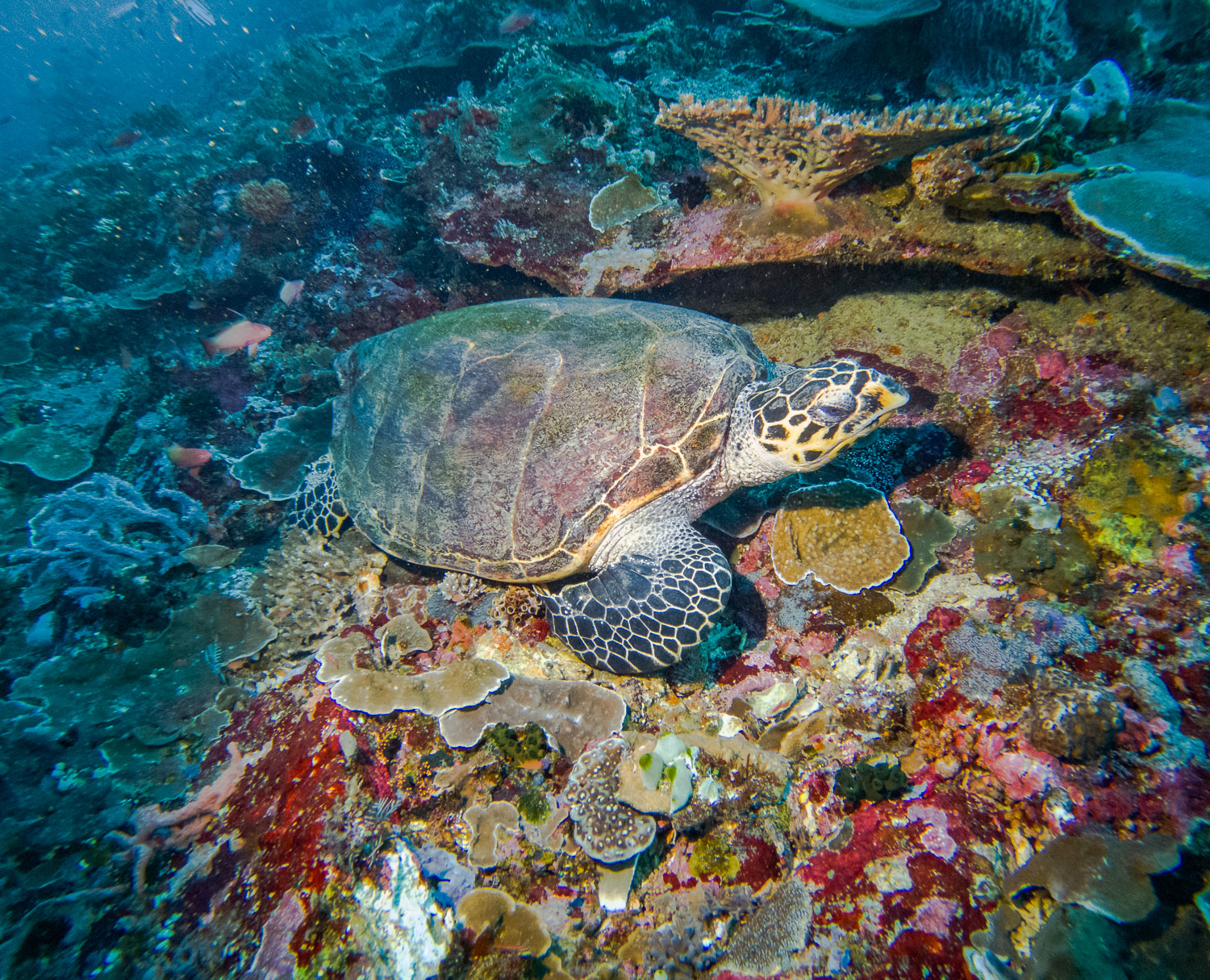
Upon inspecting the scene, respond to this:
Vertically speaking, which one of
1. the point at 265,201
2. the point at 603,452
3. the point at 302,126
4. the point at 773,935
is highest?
the point at 302,126

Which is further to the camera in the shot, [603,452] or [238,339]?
[238,339]

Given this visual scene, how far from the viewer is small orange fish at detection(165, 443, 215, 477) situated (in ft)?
14.9

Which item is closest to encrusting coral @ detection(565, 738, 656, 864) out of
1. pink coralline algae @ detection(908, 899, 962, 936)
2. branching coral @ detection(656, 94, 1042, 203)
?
pink coralline algae @ detection(908, 899, 962, 936)

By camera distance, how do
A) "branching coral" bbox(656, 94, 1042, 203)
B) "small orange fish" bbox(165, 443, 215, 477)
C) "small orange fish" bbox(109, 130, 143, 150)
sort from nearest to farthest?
"branching coral" bbox(656, 94, 1042, 203)
"small orange fish" bbox(165, 443, 215, 477)
"small orange fish" bbox(109, 130, 143, 150)

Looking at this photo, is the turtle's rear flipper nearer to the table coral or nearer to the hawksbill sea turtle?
the hawksbill sea turtle

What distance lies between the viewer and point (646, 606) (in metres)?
2.55

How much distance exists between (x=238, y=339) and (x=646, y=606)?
6.56 meters

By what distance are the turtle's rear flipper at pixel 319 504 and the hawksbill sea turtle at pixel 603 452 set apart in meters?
0.78

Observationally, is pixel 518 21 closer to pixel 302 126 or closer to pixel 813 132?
pixel 302 126

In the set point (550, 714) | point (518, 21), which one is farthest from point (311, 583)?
point (518, 21)

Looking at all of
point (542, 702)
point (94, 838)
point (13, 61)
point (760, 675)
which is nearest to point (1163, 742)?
point (760, 675)

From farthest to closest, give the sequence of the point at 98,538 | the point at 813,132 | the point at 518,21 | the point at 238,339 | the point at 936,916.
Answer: the point at 518,21 → the point at 238,339 → the point at 98,538 → the point at 813,132 → the point at 936,916

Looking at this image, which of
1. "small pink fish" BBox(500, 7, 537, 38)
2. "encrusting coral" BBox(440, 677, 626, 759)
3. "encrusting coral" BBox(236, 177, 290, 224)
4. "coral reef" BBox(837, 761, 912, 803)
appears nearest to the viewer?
"coral reef" BBox(837, 761, 912, 803)

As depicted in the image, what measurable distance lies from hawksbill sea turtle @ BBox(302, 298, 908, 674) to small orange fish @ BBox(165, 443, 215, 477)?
2.89m
